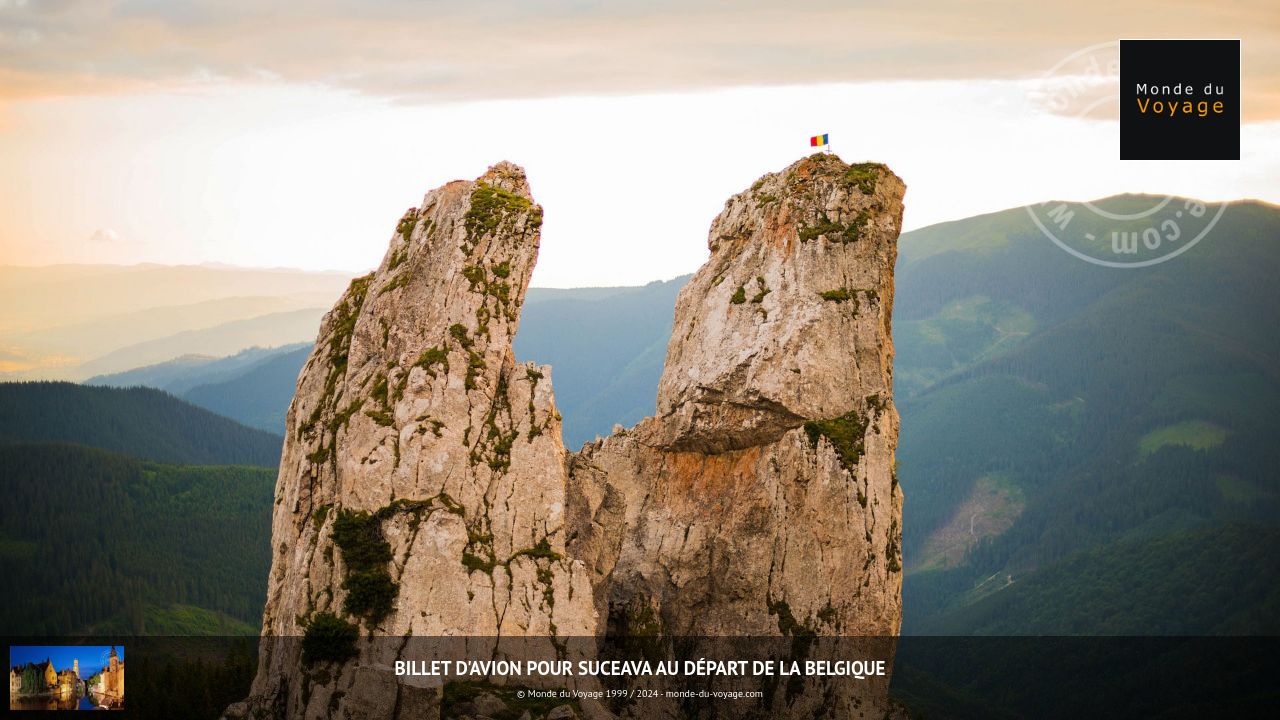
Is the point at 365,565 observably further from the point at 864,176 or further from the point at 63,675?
the point at 864,176

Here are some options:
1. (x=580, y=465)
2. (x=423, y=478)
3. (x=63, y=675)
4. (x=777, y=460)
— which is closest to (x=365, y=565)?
(x=423, y=478)

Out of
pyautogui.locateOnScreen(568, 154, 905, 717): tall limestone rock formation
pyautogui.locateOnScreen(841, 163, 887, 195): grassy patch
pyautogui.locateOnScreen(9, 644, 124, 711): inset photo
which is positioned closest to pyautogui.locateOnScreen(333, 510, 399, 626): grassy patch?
pyautogui.locateOnScreen(568, 154, 905, 717): tall limestone rock formation

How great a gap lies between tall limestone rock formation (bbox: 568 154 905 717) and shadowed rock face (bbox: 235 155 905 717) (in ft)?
0.46

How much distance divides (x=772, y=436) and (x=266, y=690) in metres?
34.1

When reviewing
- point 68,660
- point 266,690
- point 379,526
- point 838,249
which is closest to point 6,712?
point 68,660

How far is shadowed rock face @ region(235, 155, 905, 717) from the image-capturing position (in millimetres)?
78312

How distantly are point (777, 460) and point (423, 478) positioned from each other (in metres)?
24.6

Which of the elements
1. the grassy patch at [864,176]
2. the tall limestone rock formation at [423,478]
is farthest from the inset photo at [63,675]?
the grassy patch at [864,176]

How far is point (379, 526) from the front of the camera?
78.4 meters

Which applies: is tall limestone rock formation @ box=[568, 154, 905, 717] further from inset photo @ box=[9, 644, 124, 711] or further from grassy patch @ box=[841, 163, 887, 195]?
inset photo @ box=[9, 644, 124, 711]

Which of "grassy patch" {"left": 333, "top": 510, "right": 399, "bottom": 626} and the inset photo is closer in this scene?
"grassy patch" {"left": 333, "top": 510, "right": 399, "bottom": 626}

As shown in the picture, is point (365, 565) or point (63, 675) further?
point (63, 675)

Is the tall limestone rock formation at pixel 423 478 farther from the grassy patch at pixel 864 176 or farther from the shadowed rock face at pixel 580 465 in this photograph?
the grassy patch at pixel 864 176

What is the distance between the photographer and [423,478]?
79875 millimetres
